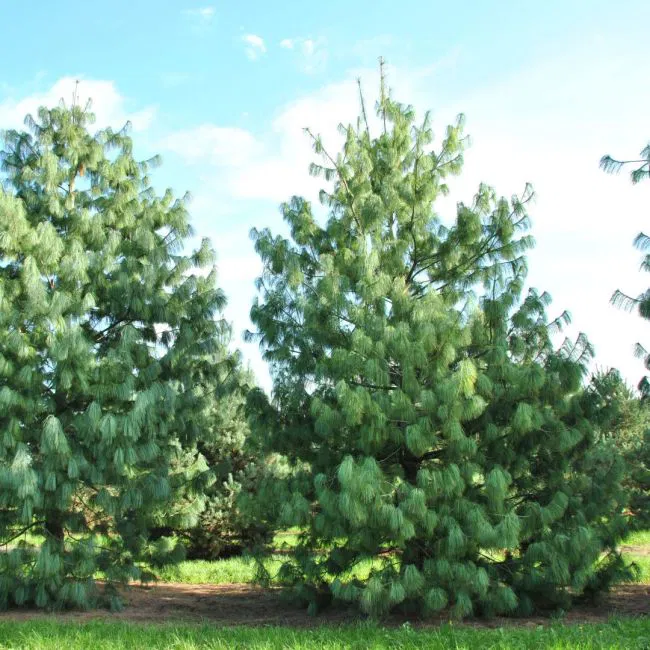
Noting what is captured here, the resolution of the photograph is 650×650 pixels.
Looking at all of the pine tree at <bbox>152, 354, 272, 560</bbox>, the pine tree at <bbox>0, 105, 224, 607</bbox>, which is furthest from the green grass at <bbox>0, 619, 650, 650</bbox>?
the pine tree at <bbox>152, 354, 272, 560</bbox>

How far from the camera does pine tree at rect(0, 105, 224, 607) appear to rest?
818 centimetres

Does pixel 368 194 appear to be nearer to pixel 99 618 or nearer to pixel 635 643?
pixel 635 643

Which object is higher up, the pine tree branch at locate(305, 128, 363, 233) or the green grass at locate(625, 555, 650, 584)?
the pine tree branch at locate(305, 128, 363, 233)

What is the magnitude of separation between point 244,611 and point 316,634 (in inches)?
115

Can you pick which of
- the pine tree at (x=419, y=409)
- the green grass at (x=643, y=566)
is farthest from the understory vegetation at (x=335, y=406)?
the green grass at (x=643, y=566)

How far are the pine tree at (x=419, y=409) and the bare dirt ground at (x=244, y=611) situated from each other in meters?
0.26

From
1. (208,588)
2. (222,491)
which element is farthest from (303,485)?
(222,491)

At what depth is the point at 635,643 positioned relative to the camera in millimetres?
5500

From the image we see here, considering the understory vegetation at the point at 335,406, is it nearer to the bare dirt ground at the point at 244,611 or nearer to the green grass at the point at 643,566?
the bare dirt ground at the point at 244,611

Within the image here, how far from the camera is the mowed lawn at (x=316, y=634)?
574 cm

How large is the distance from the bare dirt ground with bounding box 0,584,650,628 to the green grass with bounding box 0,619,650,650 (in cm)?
71

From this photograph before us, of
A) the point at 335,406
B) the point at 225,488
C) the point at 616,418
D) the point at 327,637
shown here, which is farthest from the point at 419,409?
the point at 225,488

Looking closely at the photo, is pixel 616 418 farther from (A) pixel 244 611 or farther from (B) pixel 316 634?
(A) pixel 244 611

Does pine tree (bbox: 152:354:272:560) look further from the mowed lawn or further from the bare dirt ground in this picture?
the mowed lawn
